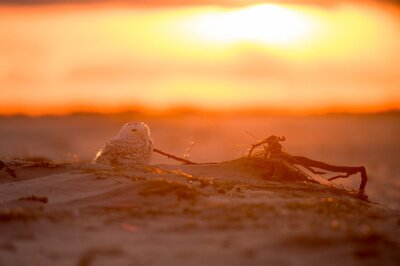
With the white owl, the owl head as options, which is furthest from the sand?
the owl head

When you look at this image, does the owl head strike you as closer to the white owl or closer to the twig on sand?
the white owl

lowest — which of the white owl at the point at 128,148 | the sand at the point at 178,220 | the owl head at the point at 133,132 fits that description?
the sand at the point at 178,220

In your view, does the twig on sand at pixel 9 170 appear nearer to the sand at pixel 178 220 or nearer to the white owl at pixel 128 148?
the sand at pixel 178 220

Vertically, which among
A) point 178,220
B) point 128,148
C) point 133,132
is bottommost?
point 178,220

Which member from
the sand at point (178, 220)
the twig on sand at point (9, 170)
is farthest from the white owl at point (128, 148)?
the twig on sand at point (9, 170)

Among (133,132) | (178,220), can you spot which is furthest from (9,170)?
(178,220)

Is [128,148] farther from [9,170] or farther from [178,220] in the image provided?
[178,220]

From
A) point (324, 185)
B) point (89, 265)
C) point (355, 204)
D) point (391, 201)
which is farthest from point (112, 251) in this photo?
point (391, 201)

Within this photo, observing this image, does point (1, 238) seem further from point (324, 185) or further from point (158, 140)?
point (158, 140)
